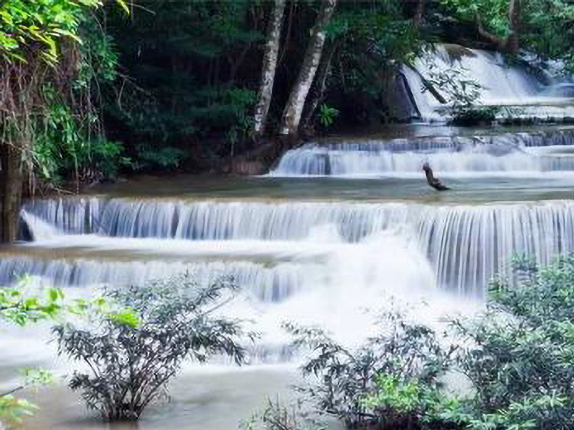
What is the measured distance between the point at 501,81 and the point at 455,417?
2009 cm

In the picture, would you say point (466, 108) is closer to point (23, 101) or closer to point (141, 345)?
point (23, 101)

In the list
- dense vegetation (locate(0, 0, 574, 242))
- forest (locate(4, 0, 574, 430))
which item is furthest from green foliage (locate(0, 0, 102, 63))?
dense vegetation (locate(0, 0, 574, 242))

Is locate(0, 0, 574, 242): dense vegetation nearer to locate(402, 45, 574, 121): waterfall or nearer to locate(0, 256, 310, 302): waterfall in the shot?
locate(0, 256, 310, 302): waterfall

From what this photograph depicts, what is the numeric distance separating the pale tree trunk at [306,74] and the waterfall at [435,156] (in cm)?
99

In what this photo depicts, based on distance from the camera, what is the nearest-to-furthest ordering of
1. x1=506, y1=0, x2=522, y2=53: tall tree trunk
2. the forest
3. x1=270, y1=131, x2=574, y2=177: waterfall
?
the forest, x1=270, y1=131, x2=574, y2=177: waterfall, x1=506, y1=0, x2=522, y2=53: tall tree trunk

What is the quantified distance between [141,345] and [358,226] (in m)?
4.66

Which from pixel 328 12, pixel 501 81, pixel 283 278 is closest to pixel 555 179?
pixel 328 12

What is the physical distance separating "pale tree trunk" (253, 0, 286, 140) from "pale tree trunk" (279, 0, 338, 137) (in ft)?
1.21

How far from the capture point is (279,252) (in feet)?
36.4

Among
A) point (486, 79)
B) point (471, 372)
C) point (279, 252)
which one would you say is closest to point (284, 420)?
point (471, 372)

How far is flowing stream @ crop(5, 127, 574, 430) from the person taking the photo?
8.82 meters

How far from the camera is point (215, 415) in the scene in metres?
7.58

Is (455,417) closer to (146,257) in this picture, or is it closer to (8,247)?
(146,257)

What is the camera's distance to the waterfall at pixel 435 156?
15594 millimetres
